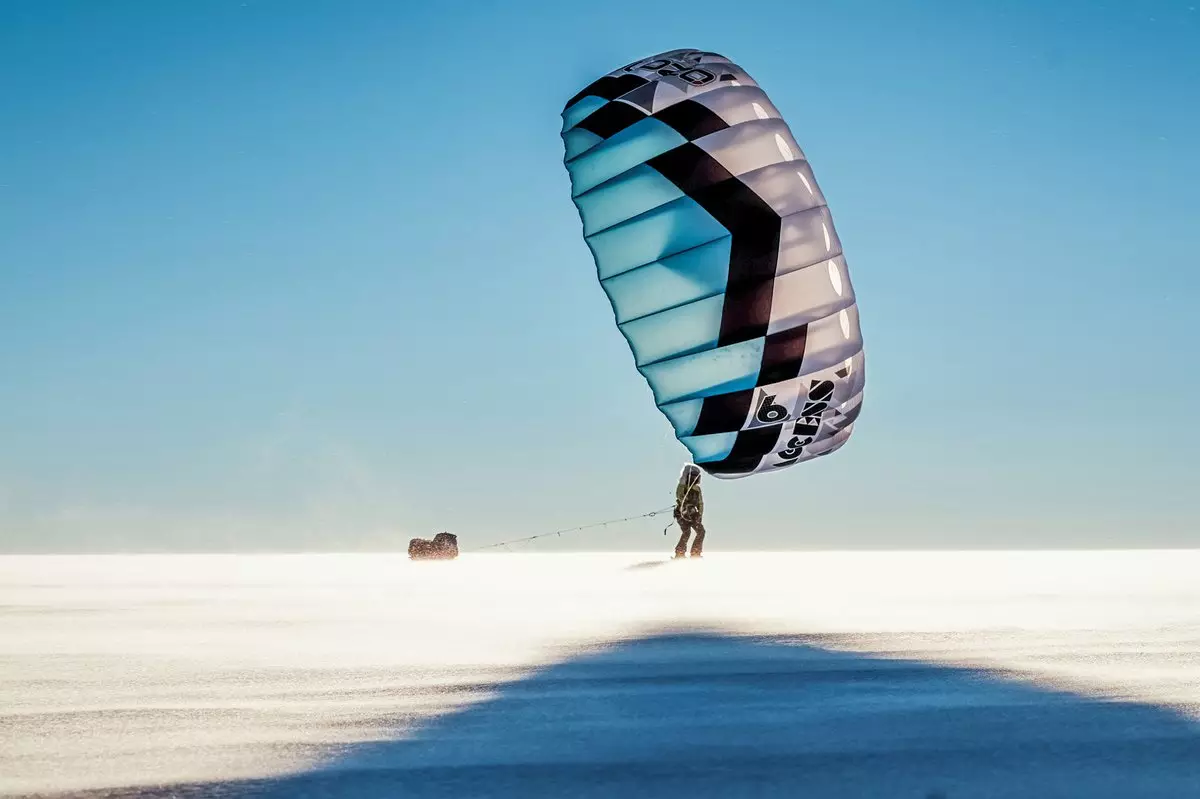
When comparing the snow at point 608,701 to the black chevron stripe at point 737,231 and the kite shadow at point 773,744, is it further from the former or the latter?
the black chevron stripe at point 737,231

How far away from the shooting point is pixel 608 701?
596 centimetres

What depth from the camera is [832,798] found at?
12.6 ft

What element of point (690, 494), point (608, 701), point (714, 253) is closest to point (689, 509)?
point (690, 494)

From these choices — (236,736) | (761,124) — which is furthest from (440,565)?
(236,736)

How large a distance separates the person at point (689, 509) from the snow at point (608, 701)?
415 inches

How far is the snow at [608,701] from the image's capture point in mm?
4184

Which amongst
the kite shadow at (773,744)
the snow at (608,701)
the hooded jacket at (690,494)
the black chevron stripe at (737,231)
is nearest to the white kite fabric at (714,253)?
the black chevron stripe at (737,231)

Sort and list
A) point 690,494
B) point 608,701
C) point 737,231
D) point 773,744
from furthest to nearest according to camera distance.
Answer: point 690,494, point 737,231, point 608,701, point 773,744

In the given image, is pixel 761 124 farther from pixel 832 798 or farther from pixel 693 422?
pixel 832 798

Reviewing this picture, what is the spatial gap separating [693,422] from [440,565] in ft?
50.2

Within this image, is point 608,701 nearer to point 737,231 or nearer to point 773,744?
point 773,744

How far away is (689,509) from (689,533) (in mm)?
582

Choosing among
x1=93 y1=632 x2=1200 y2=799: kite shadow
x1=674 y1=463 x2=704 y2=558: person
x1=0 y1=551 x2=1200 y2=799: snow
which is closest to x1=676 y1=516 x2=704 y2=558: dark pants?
x1=674 y1=463 x2=704 y2=558: person

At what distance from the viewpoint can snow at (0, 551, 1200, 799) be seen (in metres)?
4.18
